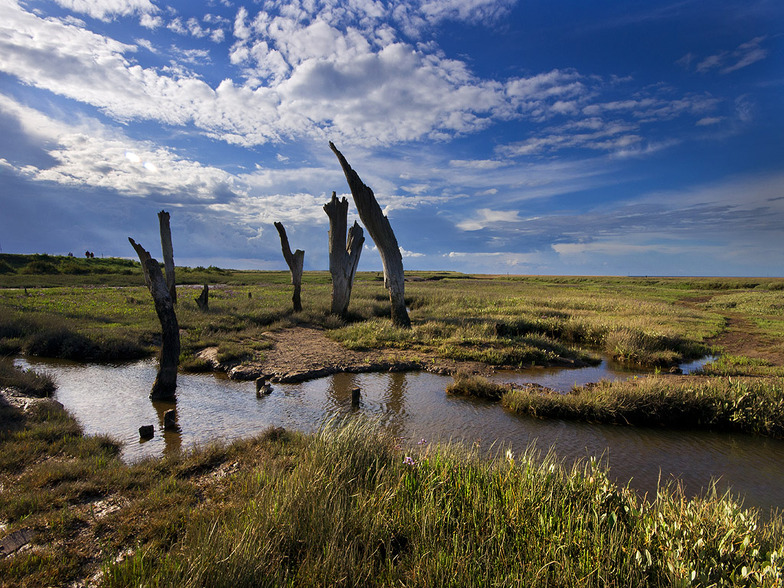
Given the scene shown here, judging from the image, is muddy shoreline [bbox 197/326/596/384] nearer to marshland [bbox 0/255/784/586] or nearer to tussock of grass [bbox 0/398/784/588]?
marshland [bbox 0/255/784/586]

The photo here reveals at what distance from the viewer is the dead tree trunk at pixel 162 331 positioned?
9188 millimetres

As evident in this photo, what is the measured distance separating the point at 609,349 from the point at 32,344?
20208 mm

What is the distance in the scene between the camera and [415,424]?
7.93 metres

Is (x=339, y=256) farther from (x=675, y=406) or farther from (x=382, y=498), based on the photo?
(x=382, y=498)

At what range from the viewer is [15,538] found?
379cm

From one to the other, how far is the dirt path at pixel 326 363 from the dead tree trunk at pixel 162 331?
6.14 feet

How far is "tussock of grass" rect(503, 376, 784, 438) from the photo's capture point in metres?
8.05

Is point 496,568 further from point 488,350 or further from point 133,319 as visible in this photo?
point 133,319

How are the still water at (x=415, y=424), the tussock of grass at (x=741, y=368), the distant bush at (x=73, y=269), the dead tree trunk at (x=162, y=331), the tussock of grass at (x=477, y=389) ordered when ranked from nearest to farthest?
the still water at (x=415, y=424) < the dead tree trunk at (x=162, y=331) < the tussock of grass at (x=477, y=389) < the tussock of grass at (x=741, y=368) < the distant bush at (x=73, y=269)

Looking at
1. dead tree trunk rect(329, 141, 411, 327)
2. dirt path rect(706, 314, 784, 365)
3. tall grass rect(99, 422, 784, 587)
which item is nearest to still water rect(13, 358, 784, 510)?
tall grass rect(99, 422, 784, 587)

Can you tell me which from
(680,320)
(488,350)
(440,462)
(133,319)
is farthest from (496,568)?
(680,320)

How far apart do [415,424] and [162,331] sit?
6329mm

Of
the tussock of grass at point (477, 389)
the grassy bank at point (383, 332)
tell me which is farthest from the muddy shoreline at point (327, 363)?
the tussock of grass at point (477, 389)

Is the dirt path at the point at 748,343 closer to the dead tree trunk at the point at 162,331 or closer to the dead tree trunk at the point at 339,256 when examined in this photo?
the dead tree trunk at the point at 339,256
